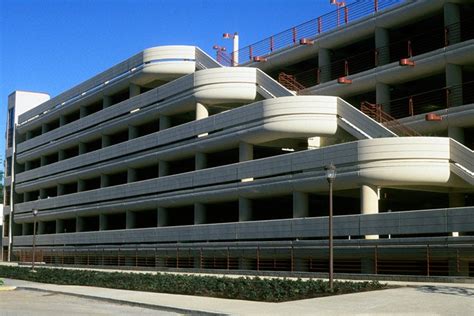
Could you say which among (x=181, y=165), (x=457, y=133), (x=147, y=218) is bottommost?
(x=147, y=218)

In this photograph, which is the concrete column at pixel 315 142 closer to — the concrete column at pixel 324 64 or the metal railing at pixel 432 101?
the metal railing at pixel 432 101

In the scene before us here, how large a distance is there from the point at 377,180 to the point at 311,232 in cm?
434

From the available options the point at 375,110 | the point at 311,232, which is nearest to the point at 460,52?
the point at 375,110

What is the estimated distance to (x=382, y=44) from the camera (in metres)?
36.3

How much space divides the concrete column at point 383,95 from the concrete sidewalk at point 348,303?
16368 mm

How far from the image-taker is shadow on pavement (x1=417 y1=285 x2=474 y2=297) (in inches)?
722

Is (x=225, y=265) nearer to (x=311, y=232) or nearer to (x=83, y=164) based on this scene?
(x=311, y=232)

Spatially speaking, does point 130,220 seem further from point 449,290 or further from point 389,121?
point 449,290

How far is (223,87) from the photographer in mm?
39750

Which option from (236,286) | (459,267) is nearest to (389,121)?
(459,267)

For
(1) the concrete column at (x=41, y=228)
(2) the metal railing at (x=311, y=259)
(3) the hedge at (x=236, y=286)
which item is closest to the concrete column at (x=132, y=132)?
(2) the metal railing at (x=311, y=259)

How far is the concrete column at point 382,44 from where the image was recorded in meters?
36.2

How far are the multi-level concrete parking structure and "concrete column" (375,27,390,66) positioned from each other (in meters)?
0.07

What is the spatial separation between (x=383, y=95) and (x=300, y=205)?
25.7 ft
